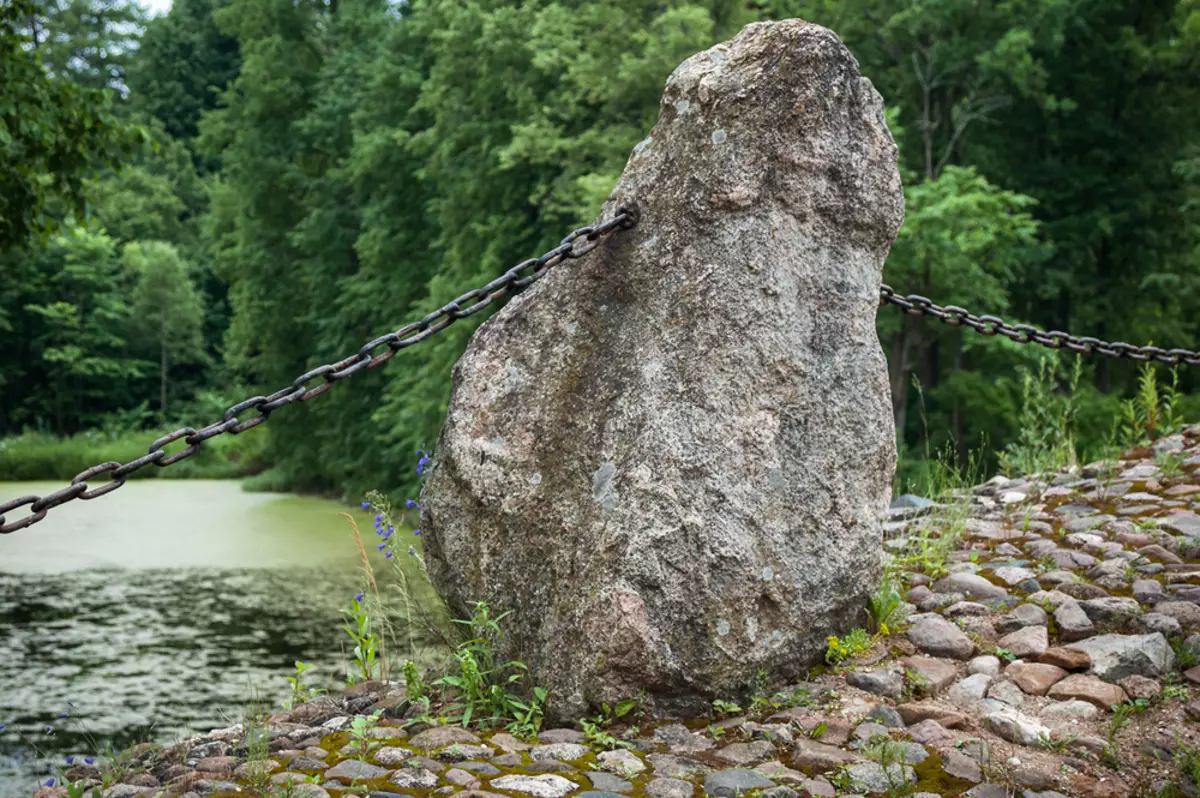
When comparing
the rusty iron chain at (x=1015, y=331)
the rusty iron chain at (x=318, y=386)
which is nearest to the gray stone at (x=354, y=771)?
the rusty iron chain at (x=318, y=386)

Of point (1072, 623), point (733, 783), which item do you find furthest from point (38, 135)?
point (1072, 623)

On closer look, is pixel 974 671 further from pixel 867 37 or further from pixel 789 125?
pixel 867 37

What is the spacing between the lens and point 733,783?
3.11m

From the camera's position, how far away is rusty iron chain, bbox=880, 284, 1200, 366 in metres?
5.01

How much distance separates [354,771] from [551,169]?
1711cm

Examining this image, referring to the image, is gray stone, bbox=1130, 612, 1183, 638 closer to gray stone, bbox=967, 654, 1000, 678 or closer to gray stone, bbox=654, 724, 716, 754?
gray stone, bbox=967, 654, 1000, 678

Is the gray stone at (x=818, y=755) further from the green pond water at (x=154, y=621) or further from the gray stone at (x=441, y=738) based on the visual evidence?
the green pond water at (x=154, y=621)

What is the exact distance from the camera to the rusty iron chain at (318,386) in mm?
2971

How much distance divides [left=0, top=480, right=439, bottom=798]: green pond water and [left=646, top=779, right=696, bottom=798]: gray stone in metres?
1.83

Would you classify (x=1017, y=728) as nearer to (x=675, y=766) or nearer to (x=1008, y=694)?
(x=1008, y=694)

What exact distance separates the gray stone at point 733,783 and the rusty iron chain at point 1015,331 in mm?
2239

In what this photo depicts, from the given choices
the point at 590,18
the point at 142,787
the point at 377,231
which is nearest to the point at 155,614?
the point at 142,787

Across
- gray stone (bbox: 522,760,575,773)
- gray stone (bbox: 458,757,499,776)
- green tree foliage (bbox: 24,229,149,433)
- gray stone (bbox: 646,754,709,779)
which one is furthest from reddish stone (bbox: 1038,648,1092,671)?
green tree foliage (bbox: 24,229,149,433)

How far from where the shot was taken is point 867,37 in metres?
20.3
